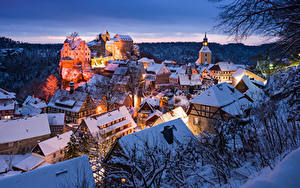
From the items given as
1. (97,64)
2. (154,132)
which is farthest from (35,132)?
(97,64)

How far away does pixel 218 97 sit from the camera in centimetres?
2370

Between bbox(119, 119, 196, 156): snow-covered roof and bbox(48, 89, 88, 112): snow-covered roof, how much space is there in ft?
86.0

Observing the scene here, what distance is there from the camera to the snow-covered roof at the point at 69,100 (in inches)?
1515

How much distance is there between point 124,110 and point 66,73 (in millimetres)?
37782

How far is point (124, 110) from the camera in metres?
32.1

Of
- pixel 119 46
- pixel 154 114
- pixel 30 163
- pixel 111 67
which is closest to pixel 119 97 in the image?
pixel 154 114

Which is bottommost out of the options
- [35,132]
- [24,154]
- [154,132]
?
[24,154]

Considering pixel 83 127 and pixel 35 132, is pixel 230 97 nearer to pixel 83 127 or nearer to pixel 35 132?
pixel 83 127

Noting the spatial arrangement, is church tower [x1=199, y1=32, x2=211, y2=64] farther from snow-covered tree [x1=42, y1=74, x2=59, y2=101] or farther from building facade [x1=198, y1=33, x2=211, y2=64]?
snow-covered tree [x1=42, y1=74, x2=59, y2=101]

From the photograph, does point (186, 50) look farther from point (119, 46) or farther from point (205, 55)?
point (119, 46)

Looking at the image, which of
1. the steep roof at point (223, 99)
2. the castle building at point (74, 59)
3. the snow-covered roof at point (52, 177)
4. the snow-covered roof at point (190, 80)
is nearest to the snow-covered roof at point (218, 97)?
the steep roof at point (223, 99)

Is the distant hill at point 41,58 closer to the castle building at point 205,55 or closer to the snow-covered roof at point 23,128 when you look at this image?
the castle building at point 205,55

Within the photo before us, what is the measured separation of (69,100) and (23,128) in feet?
37.5

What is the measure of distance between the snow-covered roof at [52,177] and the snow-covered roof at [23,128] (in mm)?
21788
